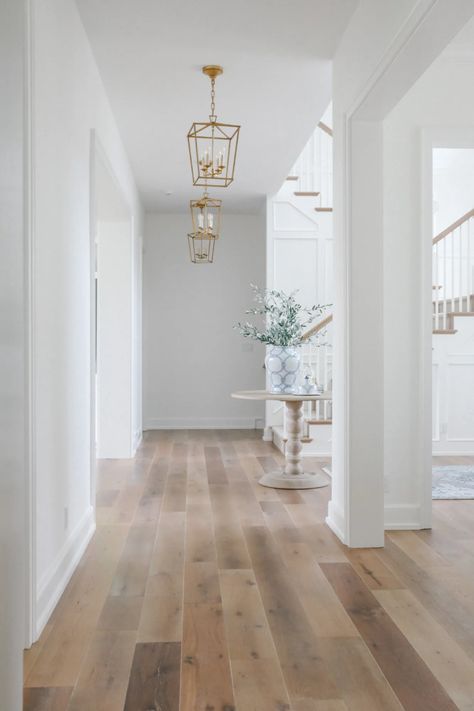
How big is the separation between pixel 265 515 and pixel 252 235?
565cm

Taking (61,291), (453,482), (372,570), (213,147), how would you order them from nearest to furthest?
(61,291) < (372,570) < (213,147) < (453,482)

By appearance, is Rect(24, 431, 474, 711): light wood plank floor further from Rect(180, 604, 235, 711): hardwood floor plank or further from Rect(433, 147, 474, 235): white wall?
Rect(433, 147, 474, 235): white wall

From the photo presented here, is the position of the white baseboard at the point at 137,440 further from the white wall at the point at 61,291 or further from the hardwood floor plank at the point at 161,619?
the hardwood floor plank at the point at 161,619

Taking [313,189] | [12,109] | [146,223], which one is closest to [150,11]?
[12,109]

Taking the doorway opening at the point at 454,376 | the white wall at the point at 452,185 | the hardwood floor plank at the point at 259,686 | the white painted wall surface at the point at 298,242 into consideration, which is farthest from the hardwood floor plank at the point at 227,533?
the white wall at the point at 452,185

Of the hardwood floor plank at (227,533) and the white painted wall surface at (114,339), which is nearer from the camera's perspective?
the hardwood floor plank at (227,533)

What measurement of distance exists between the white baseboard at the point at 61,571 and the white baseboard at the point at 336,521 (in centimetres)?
143

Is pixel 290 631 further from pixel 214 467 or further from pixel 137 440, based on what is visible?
pixel 137 440

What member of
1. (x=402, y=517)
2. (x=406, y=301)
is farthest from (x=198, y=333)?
(x=402, y=517)

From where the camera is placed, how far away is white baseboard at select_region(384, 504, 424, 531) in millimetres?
4160

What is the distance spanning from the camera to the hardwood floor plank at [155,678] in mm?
2102

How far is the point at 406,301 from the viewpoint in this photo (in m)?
4.18

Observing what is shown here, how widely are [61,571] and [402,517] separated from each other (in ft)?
6.75

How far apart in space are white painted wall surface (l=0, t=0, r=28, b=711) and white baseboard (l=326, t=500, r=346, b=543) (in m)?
2.76
